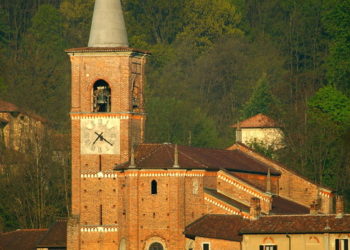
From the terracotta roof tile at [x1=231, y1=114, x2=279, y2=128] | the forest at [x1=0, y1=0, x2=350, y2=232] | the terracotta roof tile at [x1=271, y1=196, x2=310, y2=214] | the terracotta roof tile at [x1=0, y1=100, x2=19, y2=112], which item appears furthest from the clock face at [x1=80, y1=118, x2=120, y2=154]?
the terracotta roof tile at [x1=0, y1=100, x2=19, y2=112]

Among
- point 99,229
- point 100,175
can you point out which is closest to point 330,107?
point 100,175

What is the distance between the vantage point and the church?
88.4 metres

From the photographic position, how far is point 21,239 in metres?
95.2

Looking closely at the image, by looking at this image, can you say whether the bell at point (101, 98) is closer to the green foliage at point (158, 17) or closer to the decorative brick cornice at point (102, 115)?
the decorative brick cornice at point (102, 115)

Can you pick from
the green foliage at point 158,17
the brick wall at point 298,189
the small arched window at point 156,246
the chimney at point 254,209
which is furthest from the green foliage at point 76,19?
the chimney at point 254,209

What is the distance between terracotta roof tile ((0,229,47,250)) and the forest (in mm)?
9209

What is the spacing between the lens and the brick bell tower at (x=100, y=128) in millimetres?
90250

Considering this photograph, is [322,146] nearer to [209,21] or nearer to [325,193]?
[325,193]

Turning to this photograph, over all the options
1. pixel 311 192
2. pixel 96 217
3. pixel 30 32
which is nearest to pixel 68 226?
pixel 96 217

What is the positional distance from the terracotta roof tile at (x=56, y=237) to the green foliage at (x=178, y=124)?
3055cm

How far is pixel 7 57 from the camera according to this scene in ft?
474

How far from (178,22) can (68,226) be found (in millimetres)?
64981

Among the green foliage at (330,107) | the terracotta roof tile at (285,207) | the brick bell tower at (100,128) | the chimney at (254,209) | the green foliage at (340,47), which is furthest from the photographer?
the green foliage at (340,47)

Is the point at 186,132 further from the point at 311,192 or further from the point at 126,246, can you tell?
the point at 126,246
